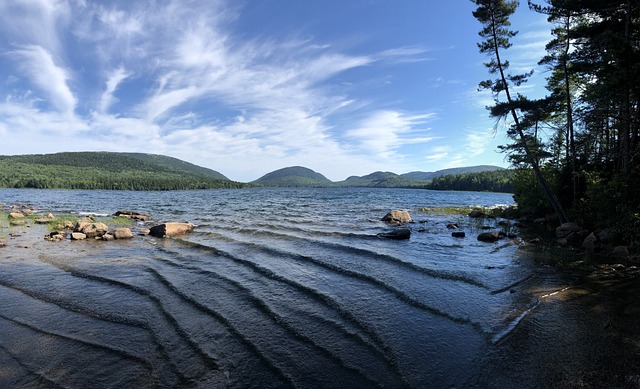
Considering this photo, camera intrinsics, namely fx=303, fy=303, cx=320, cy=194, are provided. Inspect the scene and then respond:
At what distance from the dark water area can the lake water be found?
0.16 feet

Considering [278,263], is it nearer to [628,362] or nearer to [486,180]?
[628,362]

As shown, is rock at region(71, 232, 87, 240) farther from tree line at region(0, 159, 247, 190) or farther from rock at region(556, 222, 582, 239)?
tree line at region(0, 159, 247, 190)

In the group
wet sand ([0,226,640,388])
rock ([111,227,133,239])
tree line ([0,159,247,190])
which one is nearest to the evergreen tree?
wet sand ([0,226,640,388])

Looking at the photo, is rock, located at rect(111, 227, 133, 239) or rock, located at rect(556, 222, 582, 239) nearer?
rock, located at rect(556, 222, 582, 239)

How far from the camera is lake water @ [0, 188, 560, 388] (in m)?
6.82

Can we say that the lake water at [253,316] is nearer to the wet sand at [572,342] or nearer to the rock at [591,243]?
the wet sand at [572,342]

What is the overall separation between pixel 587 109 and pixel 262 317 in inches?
1008

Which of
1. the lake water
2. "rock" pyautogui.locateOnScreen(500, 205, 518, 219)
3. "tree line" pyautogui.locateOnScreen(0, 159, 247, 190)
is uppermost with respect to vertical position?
"tree line" pyautogui.locateOnScreen(0, 159, 247, 190)

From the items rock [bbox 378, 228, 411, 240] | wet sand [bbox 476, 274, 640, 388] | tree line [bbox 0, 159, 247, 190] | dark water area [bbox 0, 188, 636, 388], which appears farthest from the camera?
tree line [bbox 0, 159, 247, 190]

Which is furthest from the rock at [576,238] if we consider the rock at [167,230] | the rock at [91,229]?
the rock at [91,229]

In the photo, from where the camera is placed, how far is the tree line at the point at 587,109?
1644 cm

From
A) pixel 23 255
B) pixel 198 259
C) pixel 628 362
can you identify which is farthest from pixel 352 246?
pixel 23 255

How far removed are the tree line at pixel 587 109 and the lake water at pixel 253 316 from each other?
8.47 metres

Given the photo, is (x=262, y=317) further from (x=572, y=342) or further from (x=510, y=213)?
(x=510, y=213)
